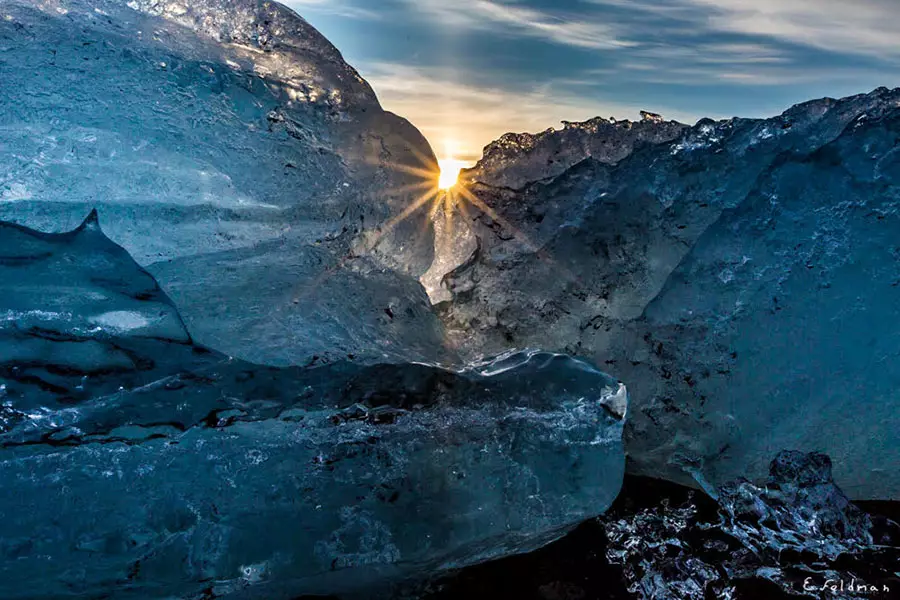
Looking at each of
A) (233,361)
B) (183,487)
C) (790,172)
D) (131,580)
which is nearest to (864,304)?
(790,172)

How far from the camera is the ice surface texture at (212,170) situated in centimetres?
212

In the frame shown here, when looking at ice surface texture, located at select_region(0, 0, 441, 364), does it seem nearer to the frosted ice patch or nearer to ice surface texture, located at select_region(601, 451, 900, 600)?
the frosted ice patch

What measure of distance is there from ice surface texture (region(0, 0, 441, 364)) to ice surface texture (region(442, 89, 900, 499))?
21.4 inches

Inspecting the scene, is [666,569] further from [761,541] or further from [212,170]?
[212,170]

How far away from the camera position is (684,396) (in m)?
2.39

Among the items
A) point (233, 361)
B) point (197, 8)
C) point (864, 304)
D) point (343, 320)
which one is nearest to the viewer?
point (233, 361)

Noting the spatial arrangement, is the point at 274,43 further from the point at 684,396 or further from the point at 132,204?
the point at 684,396

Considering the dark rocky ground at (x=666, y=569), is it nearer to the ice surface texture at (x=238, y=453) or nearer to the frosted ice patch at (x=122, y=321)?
the ice surface texture at (x=238, y=453)

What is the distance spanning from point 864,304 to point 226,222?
1832mm

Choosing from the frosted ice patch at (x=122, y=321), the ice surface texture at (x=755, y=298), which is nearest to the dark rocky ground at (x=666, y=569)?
the ice surface texture at (x=755, y=298)

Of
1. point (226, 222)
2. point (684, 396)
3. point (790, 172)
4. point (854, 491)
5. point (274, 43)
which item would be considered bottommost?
point (854, 491)

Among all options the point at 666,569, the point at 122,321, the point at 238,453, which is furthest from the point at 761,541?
the point at 122,321

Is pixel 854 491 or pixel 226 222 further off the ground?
pixel 226 222

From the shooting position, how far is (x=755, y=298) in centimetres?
238
